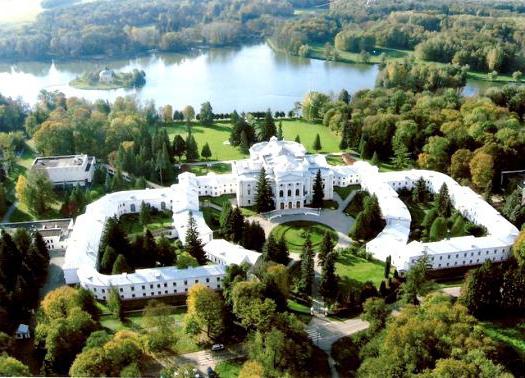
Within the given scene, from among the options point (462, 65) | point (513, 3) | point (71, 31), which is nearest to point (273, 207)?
point (462, 65)

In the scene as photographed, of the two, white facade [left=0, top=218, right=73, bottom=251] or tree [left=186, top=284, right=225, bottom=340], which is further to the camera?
white facade [left=0, top=218, right=73, bottom=251]

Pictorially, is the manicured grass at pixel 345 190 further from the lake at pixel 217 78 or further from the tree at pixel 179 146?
the lake at pixel 217 78

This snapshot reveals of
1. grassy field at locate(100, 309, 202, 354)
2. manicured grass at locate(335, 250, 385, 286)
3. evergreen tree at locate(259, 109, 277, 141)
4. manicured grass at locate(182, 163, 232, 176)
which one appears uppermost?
evergreen tree at locate(259, 109, 277, 141)

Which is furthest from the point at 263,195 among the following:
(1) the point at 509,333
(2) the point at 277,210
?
(1) the point at 509,333

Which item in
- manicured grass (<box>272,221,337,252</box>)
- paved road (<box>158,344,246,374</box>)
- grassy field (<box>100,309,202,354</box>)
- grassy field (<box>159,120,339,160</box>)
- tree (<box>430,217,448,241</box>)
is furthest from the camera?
grassy field (<box>159,120,339,160</box>)

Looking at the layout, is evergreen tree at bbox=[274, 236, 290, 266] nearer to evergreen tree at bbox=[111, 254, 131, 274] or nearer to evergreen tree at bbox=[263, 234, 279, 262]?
evergreen tree at bbox=[263, 234, 279, 262]

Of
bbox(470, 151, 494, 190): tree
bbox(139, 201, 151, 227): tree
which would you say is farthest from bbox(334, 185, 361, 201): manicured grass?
bbox(139, 201, 151, 227): tree
